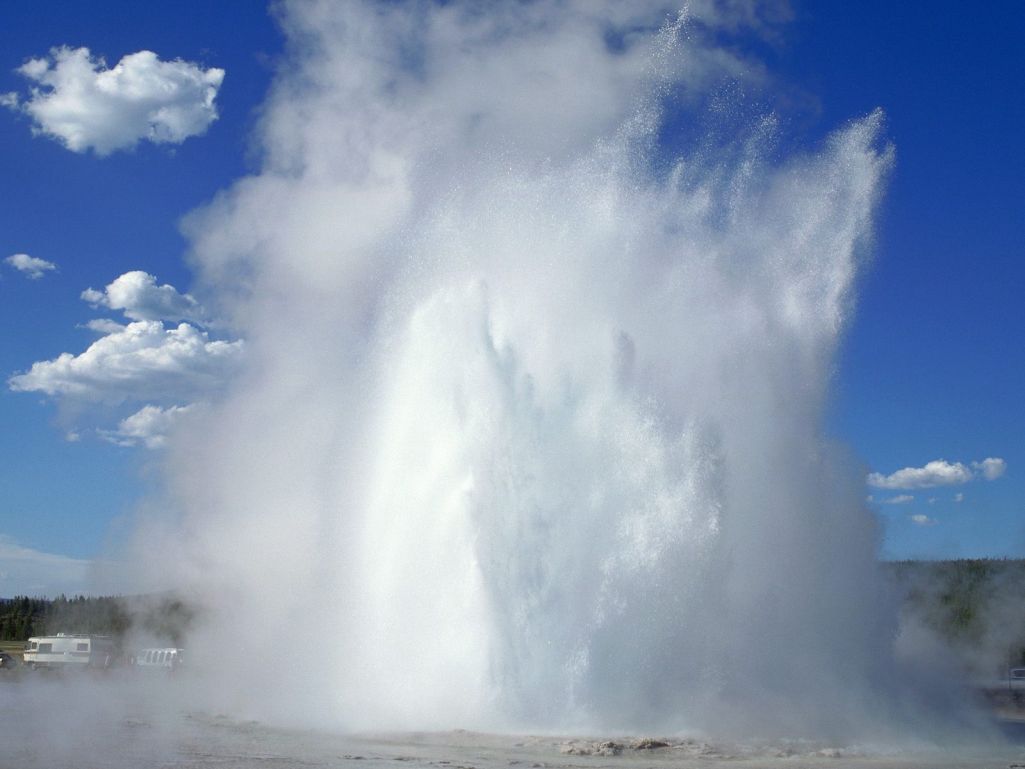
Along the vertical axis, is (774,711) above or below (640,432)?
below

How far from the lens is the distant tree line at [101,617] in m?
41.8

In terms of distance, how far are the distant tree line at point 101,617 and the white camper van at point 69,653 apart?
1.62 meters

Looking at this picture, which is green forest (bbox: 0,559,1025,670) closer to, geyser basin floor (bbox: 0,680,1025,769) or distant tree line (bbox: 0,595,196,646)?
distant tree line (bbox: 0,595,196,646)

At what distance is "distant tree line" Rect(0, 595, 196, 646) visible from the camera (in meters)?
41.8

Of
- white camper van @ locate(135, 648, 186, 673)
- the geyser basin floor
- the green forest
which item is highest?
the green forest

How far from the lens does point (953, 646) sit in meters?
34.9

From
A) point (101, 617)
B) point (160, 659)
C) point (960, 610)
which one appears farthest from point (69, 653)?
point (960, 610)

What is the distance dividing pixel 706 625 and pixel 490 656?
3636 millimetres

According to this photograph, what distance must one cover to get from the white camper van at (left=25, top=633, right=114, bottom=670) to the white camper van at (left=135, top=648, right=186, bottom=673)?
9.45 ft

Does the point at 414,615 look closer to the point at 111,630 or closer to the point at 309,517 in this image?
the point at 309,517

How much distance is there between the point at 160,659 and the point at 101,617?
26.6 m

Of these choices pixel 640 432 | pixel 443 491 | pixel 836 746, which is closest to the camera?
pixel 836 746

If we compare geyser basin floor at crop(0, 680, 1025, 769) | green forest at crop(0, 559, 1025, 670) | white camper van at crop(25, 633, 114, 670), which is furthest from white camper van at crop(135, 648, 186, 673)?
geyser basin floor at crop(0, 680, 1025, 769)

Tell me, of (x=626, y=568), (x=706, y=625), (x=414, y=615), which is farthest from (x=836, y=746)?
(x=414, y=615)
